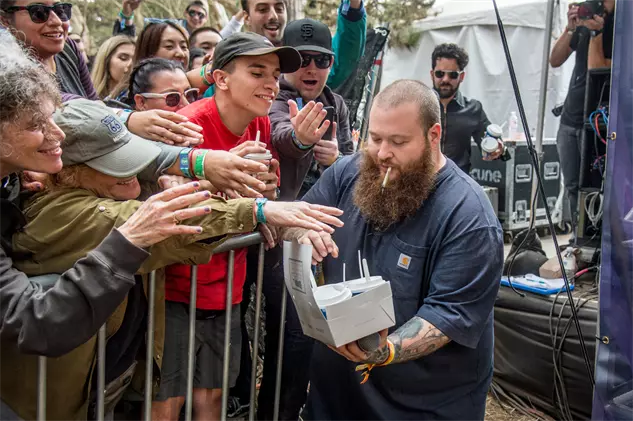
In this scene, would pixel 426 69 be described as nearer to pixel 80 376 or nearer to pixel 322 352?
pixel 322 352

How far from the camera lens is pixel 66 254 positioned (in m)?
2.04

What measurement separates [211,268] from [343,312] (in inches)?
34.7

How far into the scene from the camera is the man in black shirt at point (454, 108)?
6223 millimetres

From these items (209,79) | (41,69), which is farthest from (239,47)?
(41,69)

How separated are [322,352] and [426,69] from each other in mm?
10405

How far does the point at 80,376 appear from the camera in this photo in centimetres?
211

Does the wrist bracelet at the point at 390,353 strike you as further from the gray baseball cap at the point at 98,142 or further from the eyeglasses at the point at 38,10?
the eyeglasses at the point at 38,10

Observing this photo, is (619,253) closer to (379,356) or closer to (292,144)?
(379,356)

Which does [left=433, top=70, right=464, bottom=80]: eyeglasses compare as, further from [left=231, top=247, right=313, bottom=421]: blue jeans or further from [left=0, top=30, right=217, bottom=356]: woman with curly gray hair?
[left=0, top=30, right=217, bottom=356]: woman with curly gray hair

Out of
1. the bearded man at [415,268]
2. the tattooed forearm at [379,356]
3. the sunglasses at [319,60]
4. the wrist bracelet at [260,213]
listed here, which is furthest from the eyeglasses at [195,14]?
the tattooed forearm at [379,356]

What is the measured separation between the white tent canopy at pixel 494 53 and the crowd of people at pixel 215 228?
844 cm

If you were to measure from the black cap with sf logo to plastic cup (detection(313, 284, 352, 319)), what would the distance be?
1887mm

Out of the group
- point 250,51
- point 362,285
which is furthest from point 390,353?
point 250,51

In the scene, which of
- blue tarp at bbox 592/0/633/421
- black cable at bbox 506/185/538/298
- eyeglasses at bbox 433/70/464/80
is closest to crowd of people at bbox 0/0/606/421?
blue tarp at bbox 592/0/633/421
